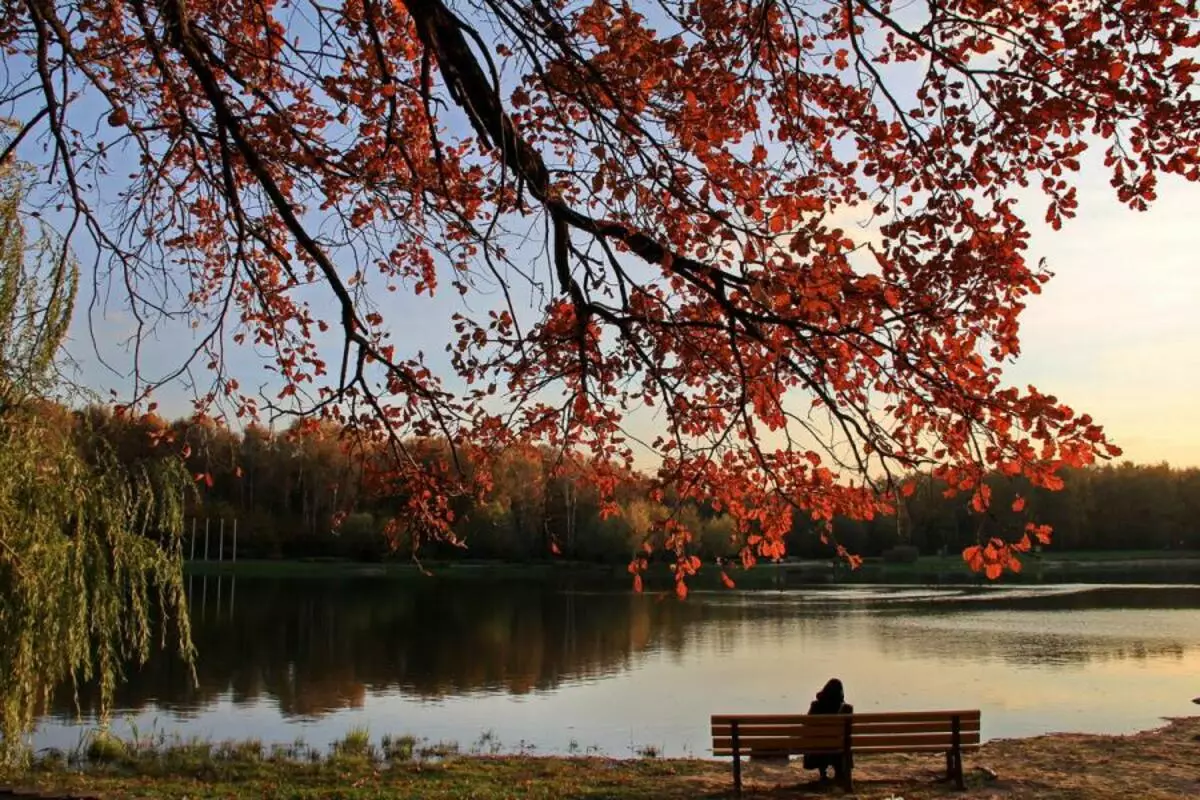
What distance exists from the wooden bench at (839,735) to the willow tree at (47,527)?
18.2 ft

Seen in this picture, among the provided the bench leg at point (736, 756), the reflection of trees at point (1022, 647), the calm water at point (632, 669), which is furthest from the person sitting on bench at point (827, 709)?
the reflection of trees at point (1022, 647)

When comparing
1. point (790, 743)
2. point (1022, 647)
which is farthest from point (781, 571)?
point (790, 743)

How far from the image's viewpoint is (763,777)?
10.3m

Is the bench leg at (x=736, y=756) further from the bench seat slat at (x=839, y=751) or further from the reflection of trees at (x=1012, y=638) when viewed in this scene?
the reflection of trees at (x=1012, y=638)

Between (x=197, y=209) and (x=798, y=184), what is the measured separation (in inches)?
177

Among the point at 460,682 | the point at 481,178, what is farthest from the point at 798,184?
the point at 460,682

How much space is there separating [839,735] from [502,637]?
62.6 ft

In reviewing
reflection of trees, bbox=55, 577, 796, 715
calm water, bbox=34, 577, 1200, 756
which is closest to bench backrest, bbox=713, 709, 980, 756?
calm water, bbox=34, 577, 1200, 756

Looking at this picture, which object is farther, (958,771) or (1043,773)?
(1043,773)

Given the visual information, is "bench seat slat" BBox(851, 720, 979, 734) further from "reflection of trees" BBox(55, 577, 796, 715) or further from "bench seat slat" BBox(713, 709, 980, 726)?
"reflection of trees" BBox(55, 577, 796, 715)

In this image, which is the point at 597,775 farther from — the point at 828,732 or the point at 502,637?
the point at 502,637

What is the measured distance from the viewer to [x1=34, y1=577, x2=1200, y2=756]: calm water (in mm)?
15758

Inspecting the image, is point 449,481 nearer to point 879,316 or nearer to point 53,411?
point 879,316

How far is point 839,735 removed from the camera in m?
9.05
